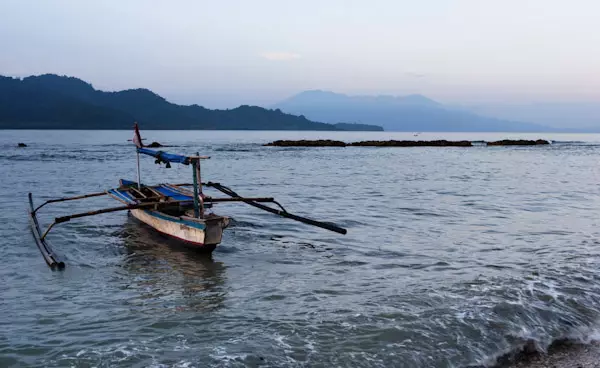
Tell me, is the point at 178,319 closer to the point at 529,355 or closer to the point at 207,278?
the point at 207,278

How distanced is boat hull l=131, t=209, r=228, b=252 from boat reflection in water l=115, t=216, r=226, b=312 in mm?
310

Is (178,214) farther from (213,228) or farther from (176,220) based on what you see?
(213,228)

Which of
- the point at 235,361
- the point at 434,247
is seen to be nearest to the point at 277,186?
the point at 434,247

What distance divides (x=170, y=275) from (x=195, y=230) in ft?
6.24

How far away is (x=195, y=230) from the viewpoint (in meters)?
13.3

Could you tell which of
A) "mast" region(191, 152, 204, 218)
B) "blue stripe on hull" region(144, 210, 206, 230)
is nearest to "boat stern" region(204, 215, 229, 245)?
"blue stripe on hull" region(144, 210, 206, 230)

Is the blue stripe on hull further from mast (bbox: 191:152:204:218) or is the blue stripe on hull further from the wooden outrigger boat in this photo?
mast (bbox: 191:152:204:218)

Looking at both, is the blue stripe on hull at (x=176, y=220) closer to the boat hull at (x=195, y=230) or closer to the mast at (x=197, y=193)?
the boat hull at (x=195, y=230)

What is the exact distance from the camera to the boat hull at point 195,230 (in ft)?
42.7

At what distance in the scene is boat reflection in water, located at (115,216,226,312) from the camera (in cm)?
970

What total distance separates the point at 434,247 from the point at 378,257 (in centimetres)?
217

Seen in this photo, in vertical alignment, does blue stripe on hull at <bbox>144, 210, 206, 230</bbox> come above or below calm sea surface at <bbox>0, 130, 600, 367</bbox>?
above

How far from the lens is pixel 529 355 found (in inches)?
286

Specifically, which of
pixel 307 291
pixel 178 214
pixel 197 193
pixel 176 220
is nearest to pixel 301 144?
pixel 178 214
